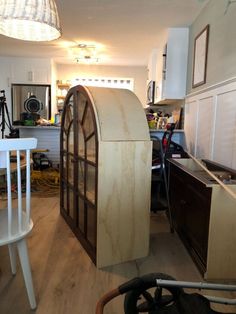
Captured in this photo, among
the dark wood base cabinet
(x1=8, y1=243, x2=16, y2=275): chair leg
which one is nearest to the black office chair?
the dark wood base cabinet

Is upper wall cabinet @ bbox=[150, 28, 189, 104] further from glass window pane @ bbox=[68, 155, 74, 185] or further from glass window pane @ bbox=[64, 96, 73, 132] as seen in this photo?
glass window pane @ bbox=[68, 155, 74, 185]

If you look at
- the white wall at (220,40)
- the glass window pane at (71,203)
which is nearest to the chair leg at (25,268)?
the glass window pane at (71,203)

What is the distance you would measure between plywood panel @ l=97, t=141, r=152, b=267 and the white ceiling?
1944mm

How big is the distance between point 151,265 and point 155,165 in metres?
1.09

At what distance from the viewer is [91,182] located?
2.00 meters

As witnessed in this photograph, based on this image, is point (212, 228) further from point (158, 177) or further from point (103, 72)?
point (103, 72)

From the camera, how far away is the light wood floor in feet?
4.91

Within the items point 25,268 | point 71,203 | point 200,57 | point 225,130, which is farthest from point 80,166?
point 200,57

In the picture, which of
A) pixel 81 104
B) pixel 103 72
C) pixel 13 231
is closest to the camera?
pixel 13 231

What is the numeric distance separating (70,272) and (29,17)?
168 cm

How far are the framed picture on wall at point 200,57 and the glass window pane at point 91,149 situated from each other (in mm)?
1586

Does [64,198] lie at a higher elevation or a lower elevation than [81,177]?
lower

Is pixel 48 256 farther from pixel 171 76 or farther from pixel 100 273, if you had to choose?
pixel 171 76

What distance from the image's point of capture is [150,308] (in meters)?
0.98
